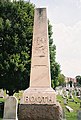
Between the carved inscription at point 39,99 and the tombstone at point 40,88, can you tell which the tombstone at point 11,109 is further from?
the carved inscription at point 39,99

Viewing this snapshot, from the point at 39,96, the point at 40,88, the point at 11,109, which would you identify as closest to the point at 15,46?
the point at 11,109

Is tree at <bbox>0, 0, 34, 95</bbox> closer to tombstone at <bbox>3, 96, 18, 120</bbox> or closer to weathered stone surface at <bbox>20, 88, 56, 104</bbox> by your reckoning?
tombstone at <bbox>3, 96, 18, 120</bbox>

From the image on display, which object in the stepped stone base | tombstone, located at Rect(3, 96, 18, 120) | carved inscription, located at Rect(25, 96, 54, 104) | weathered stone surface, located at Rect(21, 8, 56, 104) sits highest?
weathered stone surface, located at Rect(21, 8, 56, 104)

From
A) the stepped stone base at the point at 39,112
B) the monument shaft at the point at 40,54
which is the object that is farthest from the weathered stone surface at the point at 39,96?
the monument shaft at the point at 40,54

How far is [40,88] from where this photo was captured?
780cm

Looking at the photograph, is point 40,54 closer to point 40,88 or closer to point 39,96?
point 40,88

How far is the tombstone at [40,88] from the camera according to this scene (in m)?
7.16

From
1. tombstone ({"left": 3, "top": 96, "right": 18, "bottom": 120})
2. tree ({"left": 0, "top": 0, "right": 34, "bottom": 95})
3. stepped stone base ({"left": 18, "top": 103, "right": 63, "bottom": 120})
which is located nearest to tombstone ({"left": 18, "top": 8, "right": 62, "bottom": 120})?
stepped stone base ({"left": 18, "top": 103, "right": 63, "bottom": 120})

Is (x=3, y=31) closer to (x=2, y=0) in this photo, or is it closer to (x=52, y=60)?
(x=2, y=0)

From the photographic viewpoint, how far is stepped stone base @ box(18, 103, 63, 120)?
23.4 feet

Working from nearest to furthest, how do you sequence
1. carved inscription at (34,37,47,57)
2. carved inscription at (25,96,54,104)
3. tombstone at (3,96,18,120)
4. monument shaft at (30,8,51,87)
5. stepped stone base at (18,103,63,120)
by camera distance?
stepped stone base at (18,103,63,120), carved inscription at (25,96,54,104), monument shaft at (30,8,51,87), carved inscription at (34,37,47,57), tombstone at (3,96,18,120)

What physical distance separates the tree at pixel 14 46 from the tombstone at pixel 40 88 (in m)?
10.3

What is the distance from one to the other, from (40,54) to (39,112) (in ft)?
6.97

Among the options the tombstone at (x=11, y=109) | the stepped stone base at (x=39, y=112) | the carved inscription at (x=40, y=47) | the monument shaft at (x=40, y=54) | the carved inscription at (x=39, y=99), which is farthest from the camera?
the tombstone at (x=11, y=109)
